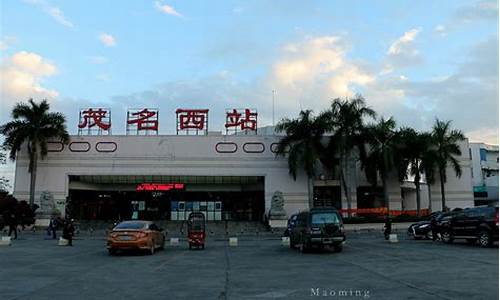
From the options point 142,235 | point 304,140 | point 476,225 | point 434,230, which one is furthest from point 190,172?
point 476,225

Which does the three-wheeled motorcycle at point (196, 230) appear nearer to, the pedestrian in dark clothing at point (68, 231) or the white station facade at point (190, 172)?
the pedestrian in dark clothing at point (68, 231)

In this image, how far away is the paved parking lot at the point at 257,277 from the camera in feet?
33.0

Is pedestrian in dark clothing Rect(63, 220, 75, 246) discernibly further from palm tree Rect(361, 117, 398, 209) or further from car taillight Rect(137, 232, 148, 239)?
palm tree Rect(361, 117, 398, 209)

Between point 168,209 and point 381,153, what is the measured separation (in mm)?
23017

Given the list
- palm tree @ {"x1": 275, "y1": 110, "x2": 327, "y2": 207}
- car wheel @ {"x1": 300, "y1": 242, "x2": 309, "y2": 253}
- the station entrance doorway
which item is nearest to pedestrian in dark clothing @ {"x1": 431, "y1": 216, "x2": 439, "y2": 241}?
car wheel @ {"x1": 300, "y1": 242, "x2": 309, "y2": 253}

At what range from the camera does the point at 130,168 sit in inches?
1975

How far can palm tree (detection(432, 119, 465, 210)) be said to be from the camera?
1871 inches

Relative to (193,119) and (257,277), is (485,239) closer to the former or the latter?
(257,277)

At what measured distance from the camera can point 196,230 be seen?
24688 mm

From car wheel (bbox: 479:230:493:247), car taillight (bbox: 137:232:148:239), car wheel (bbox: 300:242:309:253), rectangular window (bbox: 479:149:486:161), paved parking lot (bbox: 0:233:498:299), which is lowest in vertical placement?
paved parking lot (bbox: 0:233:498:299)

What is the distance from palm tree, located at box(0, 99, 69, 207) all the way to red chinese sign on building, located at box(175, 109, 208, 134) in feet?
35.6

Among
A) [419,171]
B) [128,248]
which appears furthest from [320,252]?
[419,171]

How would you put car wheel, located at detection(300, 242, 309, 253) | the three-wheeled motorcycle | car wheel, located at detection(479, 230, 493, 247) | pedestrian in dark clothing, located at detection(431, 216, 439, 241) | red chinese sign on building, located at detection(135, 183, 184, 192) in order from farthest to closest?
1. red chinese sign on building, located at detection(135, 183, 184, 192)
2. pedestrian in dark clothing, located at detection(431, 216, 439, 241)
3. the three-wheeled motorcycle
4. car wheel, located at detection(479, 230, 493, 247)
5. car wheel, located at detection(300, 242, 309, 253)

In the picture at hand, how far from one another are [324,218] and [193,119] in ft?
99.2
